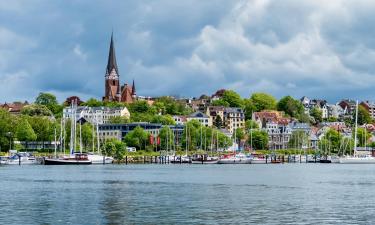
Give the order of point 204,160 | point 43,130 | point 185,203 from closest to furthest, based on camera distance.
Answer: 1. point 185,203
2. point 204,160
3. point 43,130

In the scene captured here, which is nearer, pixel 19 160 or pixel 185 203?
pixel 185 203

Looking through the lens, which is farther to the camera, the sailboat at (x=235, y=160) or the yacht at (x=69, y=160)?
the sailboat at (x=235, y=160)

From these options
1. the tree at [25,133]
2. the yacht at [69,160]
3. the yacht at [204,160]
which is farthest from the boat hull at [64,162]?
the yacht at [204,160]

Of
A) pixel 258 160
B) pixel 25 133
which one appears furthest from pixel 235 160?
pixel 25 133

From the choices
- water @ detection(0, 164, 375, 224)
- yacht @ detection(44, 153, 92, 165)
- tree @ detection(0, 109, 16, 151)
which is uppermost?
tree @ detection(0, 109, 16, 151)

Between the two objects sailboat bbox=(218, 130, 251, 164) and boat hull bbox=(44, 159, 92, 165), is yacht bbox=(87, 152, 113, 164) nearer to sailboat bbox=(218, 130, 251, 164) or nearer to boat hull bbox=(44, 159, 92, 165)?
boat hull bbox=(44, 159, 92, 165)

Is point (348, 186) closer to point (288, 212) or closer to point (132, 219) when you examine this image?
point (288, 212)

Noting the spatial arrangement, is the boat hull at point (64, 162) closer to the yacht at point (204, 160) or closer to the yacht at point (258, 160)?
the yacht at point (204, 160)

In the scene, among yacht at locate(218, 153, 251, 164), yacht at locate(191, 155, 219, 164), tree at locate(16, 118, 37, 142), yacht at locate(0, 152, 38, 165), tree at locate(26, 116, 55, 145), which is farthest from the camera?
tree at locate(26, 116, 55, 145)

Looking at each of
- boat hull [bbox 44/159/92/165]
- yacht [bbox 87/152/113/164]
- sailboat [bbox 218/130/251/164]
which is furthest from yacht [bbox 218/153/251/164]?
boat hull [bbox 44/159/92/165]

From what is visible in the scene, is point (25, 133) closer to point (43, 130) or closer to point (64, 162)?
point (43, 130)


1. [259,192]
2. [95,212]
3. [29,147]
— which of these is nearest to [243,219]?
[95,212]

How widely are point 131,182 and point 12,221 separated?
41025 mm

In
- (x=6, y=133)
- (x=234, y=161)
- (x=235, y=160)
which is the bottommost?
(x=234, y=161)
